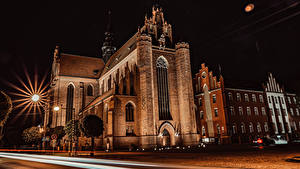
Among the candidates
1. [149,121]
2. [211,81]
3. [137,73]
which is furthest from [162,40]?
[149,121]

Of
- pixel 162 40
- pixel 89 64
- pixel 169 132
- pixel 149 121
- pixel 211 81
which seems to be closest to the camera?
pixel 149 121

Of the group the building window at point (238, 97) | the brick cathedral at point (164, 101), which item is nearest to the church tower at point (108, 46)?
the brick cathedral at point (164, 101)

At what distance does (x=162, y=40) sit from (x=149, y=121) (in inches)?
672

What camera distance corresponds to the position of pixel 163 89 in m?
42.8

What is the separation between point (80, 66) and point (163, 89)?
28.8m

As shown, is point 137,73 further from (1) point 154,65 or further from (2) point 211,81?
(2) point 211,81

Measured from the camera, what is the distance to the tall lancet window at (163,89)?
136 ft

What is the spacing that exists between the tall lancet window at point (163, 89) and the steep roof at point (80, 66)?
23.8 meters

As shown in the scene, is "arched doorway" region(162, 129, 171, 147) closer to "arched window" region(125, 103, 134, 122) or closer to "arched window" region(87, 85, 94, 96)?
"arched window" region(125, 103, 134, 122)

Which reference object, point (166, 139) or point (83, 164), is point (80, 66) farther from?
point (83, 164)

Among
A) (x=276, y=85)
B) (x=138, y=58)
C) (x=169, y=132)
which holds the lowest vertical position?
(x=169, y=132)

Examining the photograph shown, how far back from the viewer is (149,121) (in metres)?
37.8

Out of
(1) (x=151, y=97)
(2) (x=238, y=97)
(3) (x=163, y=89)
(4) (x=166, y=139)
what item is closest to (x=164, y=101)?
(3) (x=163, y=89)

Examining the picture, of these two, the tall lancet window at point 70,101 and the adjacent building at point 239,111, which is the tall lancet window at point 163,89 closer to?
the adjacent building at point 239,111
